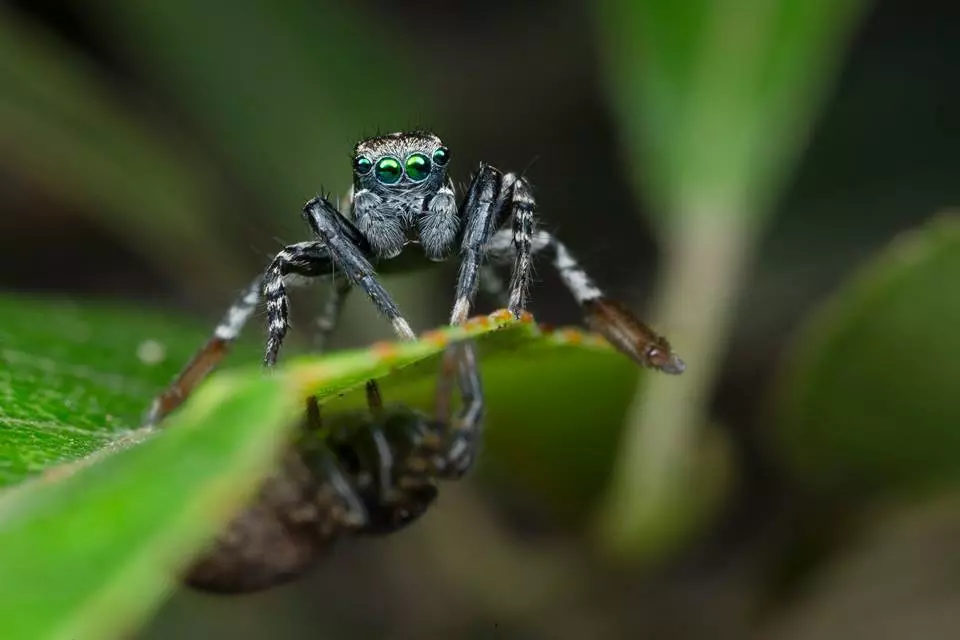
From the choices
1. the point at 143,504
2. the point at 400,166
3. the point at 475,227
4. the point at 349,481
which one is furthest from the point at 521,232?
the point at 143,504

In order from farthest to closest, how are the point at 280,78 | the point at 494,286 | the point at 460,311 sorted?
the point at 280,78, the point at 494,286, the point at 460,311

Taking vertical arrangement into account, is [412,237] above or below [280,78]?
below

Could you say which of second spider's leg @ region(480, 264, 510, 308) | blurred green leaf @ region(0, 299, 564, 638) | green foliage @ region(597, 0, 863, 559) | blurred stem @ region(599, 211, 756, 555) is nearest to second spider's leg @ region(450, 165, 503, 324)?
second spider's leg @ region(480, 264, 510, 308)

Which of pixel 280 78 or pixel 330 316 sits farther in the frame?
pixel 280 78

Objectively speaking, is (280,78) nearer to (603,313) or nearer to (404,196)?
(404,196)

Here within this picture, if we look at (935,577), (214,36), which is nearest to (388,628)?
(935,577)

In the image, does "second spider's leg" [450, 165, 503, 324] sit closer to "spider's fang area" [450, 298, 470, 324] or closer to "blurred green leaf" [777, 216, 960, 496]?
"spider's fang area" [450, 298, 470, 324]

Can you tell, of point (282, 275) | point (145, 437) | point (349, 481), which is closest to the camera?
point (145, 437)
